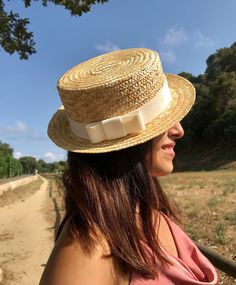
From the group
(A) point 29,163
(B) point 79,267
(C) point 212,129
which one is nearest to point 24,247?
(B) point 79,267

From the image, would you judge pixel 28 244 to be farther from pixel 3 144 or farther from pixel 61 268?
pixel 3 144

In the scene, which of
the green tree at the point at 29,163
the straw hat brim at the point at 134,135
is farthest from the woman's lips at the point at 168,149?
the green tree at the point at 29,163

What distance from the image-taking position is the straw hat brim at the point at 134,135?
165 centimetres

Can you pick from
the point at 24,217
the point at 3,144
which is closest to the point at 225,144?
the point at 24,217

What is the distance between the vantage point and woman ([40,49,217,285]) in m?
1.44

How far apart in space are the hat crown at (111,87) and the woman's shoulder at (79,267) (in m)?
0.50

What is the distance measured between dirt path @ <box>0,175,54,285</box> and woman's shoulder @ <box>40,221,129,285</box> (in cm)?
623

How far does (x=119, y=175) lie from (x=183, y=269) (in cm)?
40

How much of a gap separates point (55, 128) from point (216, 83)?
67.1m

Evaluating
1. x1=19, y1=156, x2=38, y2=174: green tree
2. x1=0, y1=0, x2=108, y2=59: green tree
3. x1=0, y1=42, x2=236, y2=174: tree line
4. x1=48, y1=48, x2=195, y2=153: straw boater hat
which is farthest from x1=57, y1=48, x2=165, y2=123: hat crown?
x1=19, y1=156, x2=38, y2=174: green tree

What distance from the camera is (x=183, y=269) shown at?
1584 millimetres

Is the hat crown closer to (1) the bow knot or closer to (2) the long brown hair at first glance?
(1) the bow knot

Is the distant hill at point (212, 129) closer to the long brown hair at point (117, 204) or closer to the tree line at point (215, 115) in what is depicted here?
the tree line at point (215, 115)

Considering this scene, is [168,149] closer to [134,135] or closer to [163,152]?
[163,152]
